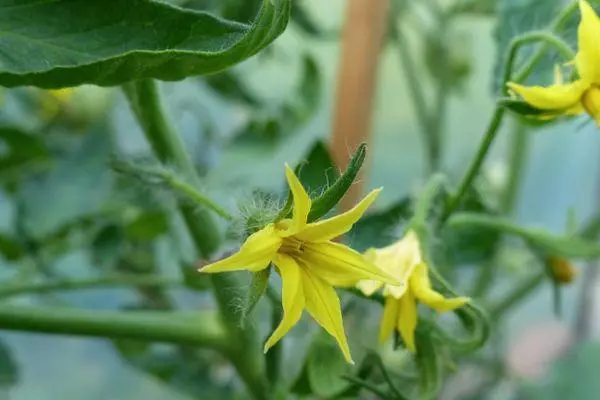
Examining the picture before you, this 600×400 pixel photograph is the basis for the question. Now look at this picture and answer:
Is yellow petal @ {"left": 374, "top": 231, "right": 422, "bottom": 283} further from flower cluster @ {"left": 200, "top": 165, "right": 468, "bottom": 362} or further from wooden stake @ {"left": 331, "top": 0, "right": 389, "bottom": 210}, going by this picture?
wooden stake @ {"left": 331, "top": 0, "right": 389, "bottom": 210}

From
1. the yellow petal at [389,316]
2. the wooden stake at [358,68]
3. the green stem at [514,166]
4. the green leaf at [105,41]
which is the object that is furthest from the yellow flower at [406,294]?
the green stem at [514,166]

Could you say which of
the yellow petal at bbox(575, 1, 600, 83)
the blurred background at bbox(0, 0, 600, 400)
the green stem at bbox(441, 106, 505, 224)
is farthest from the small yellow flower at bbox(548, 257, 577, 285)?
the yellow petal at bbox(575, 1, 600, 83)

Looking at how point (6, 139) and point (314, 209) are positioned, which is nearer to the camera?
point (314, 209)

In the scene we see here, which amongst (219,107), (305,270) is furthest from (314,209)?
(219,107)

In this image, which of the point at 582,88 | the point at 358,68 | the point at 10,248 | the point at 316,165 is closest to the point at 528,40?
the point at 582,88

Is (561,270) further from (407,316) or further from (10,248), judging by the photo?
(10,248)

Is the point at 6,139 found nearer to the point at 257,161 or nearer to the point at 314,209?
the point at 257,161
